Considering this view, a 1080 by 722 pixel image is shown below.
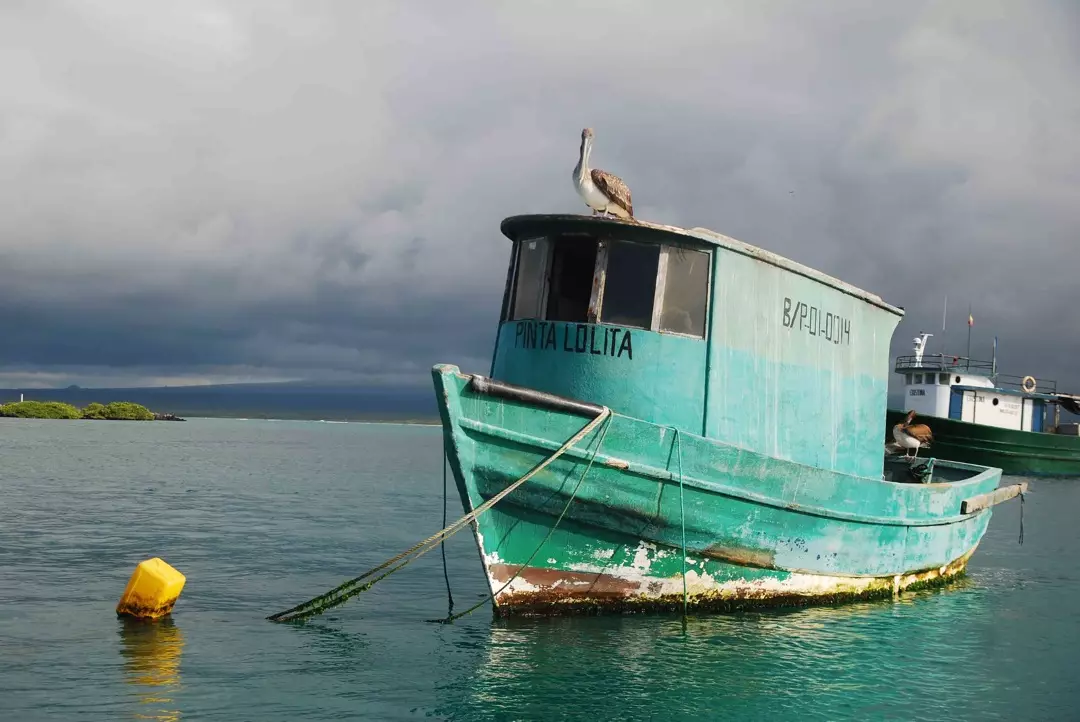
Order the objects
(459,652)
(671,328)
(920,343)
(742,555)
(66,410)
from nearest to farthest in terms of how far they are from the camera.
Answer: (459,652) → (671,328) → (742,555) → (920,343) → (66,410)

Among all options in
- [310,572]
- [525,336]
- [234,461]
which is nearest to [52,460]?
[234,461]

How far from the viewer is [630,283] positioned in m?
10.2

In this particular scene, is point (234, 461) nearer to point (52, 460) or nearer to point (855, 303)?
point (52, 460)

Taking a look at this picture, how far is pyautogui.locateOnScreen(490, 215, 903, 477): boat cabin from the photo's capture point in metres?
10.1

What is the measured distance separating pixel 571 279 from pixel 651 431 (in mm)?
2028

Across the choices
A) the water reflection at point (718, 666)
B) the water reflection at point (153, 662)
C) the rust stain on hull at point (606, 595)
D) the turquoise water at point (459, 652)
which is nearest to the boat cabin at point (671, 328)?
the rust stain on hull at point (606, 595)

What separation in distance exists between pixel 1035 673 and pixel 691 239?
552 cm

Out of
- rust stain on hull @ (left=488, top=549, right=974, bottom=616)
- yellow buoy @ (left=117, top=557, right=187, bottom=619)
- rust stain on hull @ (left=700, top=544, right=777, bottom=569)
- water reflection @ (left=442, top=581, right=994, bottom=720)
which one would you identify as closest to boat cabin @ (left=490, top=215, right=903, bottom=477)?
rust stain on hull @ (left=700, top=544, right=777, bottom=569)

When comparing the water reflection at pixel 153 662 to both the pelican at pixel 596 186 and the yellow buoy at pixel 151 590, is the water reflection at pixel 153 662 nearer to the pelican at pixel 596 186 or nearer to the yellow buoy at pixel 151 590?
the yellow buoy at pixel 151 590

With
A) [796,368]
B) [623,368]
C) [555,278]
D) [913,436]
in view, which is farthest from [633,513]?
[913,436]

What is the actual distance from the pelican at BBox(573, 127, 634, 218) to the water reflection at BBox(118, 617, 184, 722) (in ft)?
19.2

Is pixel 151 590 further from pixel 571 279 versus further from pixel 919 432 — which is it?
pixel 919 432

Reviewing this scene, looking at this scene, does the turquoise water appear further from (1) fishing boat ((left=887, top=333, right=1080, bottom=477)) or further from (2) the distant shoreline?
(2) the distant shoreline

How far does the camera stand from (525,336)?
10586 millimetres
